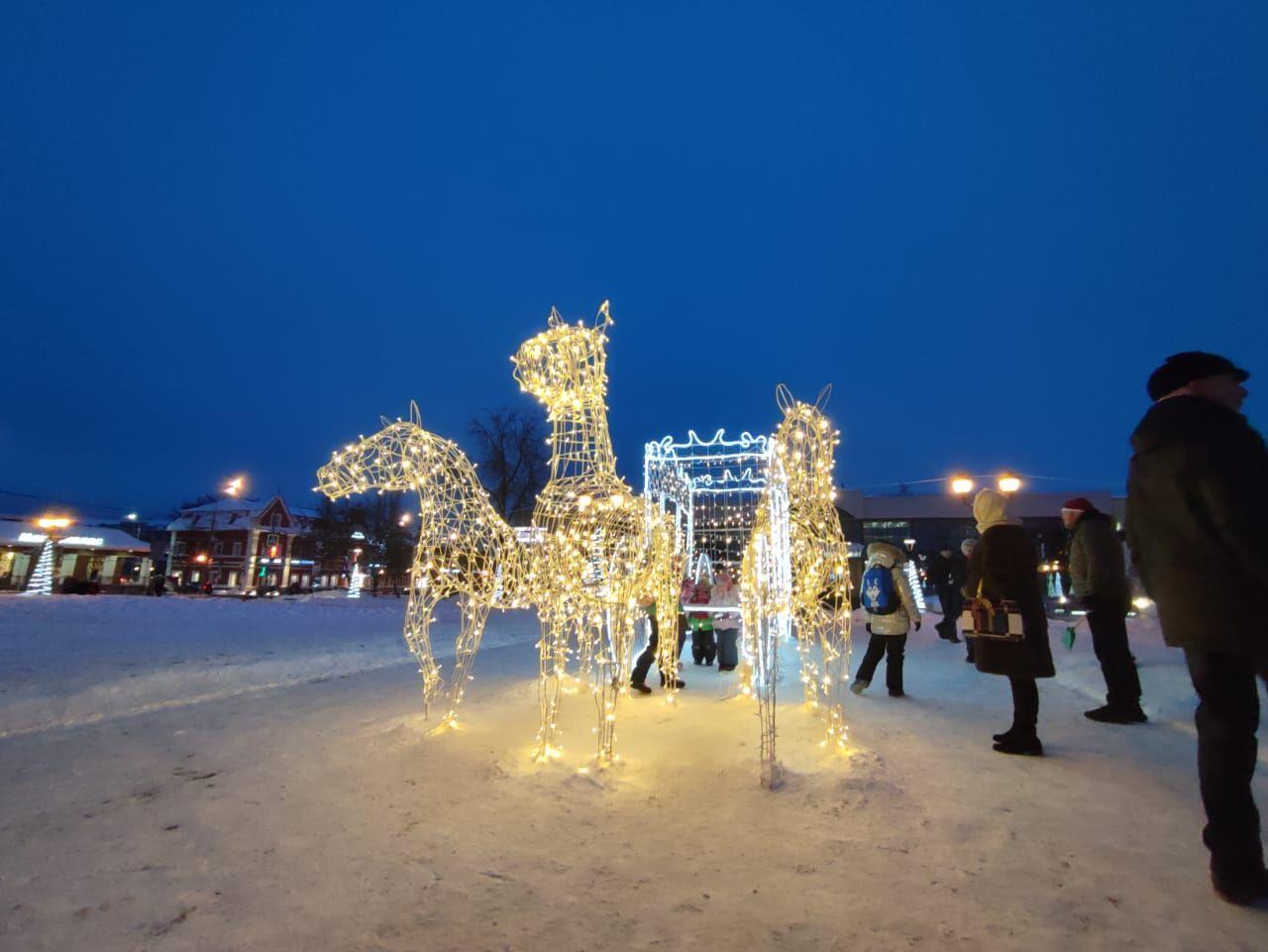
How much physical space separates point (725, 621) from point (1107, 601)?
468cm

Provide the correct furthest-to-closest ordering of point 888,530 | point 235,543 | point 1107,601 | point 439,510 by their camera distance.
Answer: point 888,530, point 235,543, point 1107,601, point 439,510

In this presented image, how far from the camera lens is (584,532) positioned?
443 cm

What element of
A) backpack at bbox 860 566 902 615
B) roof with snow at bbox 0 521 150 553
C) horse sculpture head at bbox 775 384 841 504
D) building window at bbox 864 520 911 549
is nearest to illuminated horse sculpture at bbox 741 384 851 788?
horse sculpture head at bbox 775 384 841 504

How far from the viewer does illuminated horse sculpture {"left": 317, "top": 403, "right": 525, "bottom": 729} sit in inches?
178

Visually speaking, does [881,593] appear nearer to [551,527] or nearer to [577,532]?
[577,532]

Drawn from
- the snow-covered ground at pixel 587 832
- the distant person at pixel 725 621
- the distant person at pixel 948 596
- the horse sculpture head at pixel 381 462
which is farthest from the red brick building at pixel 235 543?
the horse sculpture head at pixel 381 462

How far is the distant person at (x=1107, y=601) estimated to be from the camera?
476 cm

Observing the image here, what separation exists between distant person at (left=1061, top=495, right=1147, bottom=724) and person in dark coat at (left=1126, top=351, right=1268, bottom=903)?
3.01m

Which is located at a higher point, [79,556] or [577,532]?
[79,556]

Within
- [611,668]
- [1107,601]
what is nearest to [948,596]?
[1107,601]

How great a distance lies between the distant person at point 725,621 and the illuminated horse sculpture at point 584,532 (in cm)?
361

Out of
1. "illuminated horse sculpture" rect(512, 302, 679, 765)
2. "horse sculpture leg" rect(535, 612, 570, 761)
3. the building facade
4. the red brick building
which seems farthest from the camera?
the red brick building

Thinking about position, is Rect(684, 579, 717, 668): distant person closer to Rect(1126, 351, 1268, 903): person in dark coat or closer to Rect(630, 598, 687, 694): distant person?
Rect(630, 598, 687, 694): distant person

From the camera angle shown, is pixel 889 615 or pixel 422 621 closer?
pixel 422 621
